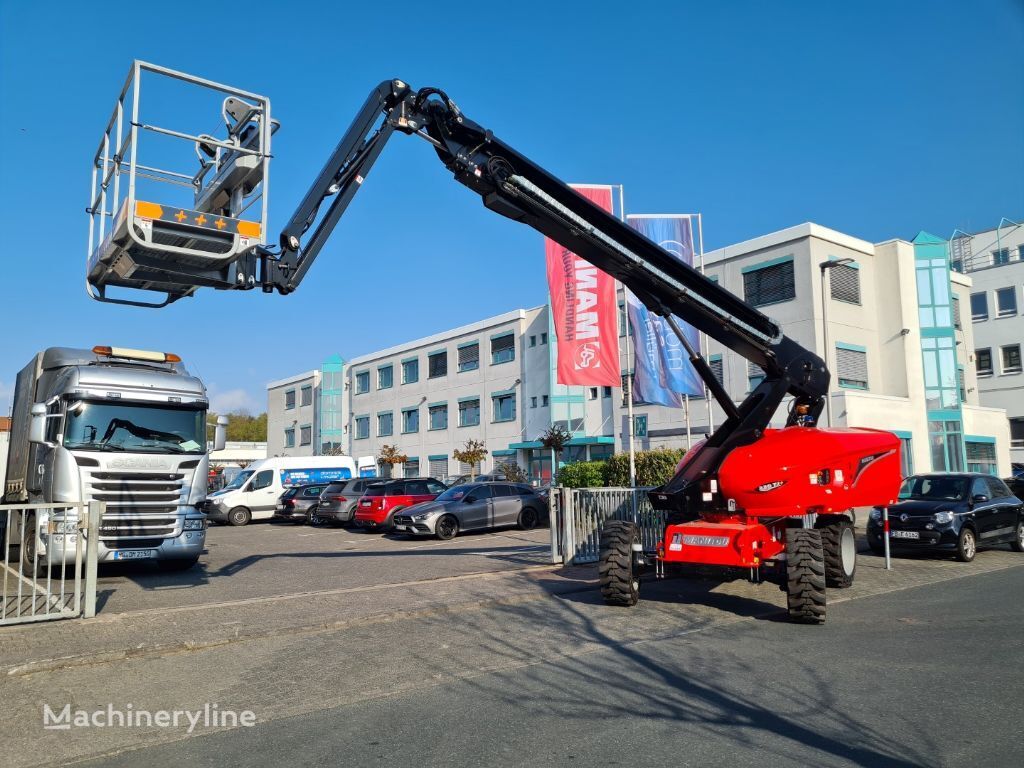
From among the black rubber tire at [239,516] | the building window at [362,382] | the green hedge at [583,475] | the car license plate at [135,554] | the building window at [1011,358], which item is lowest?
the black rubber tire at [239,516]

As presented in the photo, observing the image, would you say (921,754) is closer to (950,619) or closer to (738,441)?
(950,619)

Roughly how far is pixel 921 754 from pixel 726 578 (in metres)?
5.05

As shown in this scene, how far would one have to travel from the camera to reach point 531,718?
5527mm

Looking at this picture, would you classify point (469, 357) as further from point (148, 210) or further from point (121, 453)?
point (148, 210)

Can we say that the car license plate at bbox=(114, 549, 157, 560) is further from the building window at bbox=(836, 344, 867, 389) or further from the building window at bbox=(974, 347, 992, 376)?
the building window at bbox=(974, 347, 992, 376)

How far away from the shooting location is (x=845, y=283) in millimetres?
32844

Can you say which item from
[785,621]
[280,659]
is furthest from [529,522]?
[280,659]

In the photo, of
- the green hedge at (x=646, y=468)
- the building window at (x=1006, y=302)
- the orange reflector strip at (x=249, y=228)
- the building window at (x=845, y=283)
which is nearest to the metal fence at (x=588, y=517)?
the orange reflector strip at (x=249, y=228)

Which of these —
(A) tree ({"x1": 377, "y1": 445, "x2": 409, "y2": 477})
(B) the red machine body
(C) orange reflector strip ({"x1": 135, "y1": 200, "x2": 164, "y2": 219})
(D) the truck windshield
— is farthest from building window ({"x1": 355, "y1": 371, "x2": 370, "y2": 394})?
(C) orange reflector strip ({"x1": 135, "y1": 200, "x2": 164, "y2": 219})

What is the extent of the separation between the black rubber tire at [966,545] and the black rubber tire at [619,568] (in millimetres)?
7635

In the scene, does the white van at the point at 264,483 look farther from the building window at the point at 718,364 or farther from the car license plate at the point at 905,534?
the car license plate at the point at 905,534

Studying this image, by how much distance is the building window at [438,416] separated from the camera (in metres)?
52.4

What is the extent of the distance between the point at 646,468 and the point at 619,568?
14237 millimetres

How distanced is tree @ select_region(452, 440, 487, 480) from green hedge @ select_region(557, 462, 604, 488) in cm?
1722
